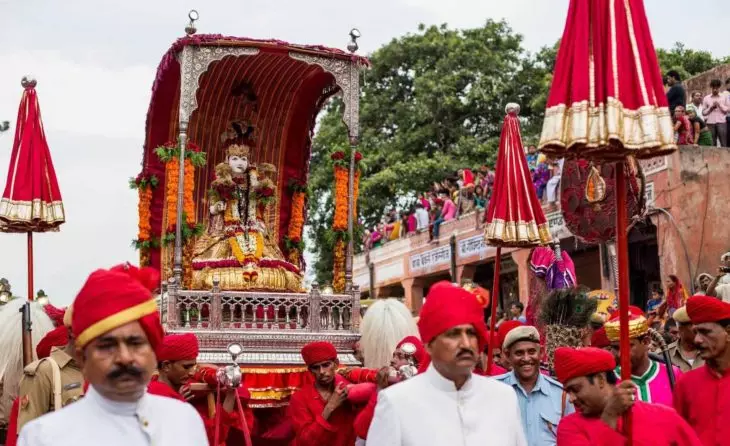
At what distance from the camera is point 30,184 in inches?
438

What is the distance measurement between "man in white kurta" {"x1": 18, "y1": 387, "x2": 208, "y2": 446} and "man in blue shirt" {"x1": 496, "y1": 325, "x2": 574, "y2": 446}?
3164mm

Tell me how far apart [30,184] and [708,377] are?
25.1 ft

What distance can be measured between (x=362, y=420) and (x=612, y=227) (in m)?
4.58

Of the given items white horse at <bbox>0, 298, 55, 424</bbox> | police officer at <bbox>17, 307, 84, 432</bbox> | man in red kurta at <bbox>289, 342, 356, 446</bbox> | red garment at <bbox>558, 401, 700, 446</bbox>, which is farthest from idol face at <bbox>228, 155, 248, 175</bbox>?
red garment at <bbox>558, 401, 700, 446</bbox>

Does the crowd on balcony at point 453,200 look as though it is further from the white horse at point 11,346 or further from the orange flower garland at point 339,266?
the white horse at point 11,346

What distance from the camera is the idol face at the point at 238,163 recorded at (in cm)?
1302

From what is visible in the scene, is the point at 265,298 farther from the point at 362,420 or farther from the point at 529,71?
the point at 529,71

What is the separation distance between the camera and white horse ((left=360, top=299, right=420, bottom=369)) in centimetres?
1011

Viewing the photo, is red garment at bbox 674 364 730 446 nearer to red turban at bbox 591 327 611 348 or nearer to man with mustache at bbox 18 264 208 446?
red turban at bbox 591 327 611 348

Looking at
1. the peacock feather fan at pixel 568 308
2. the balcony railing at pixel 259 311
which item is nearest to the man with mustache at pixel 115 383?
the peacock feather fan at pixel 568 308

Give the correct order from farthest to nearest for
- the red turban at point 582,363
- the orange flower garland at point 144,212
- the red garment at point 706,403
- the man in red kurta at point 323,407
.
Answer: the orange flower garland at point 144,212, the man in red kurta at point 323,407, the red garment at point 706,403, the red turban at point 582,363

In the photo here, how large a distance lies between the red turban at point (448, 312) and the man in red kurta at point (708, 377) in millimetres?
1846

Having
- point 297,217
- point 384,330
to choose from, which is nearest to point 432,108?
point 297,217

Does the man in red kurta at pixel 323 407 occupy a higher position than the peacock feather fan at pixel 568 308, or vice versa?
the peacock feather fan at pixel 568 308
